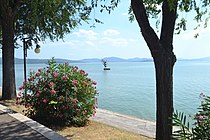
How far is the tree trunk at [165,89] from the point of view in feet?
13.4

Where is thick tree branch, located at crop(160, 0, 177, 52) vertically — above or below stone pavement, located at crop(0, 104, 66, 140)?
above

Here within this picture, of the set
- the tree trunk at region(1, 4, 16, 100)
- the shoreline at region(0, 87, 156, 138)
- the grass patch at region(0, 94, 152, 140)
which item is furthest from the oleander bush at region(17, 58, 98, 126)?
the tree trunk at region(1, 4, 16, 100)

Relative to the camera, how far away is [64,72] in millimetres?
7105

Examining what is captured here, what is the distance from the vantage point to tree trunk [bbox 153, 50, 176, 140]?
409cm

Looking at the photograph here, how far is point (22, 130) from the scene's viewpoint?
18.0 ft

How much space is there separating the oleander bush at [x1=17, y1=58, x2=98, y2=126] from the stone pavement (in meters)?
0.56

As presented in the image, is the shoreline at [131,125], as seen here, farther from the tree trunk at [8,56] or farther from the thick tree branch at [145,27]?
the tree trunk at [8,56]

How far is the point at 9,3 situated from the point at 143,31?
8.23 meters

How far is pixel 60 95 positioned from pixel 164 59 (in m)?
3.47

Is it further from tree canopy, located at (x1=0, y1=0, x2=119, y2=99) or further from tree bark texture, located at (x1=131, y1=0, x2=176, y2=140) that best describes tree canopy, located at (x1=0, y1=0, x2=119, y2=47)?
tree bark texture, located at (x1=131, y1=0, x2=176, y2=140)

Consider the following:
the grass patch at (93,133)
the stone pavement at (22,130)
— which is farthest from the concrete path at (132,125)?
the stone pavement at (22,130)

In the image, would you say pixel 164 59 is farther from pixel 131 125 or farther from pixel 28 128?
pixel 131 125

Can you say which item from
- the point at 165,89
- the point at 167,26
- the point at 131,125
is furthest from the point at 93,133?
the point at 167,26

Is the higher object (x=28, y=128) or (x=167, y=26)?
(x=167, y=26)
